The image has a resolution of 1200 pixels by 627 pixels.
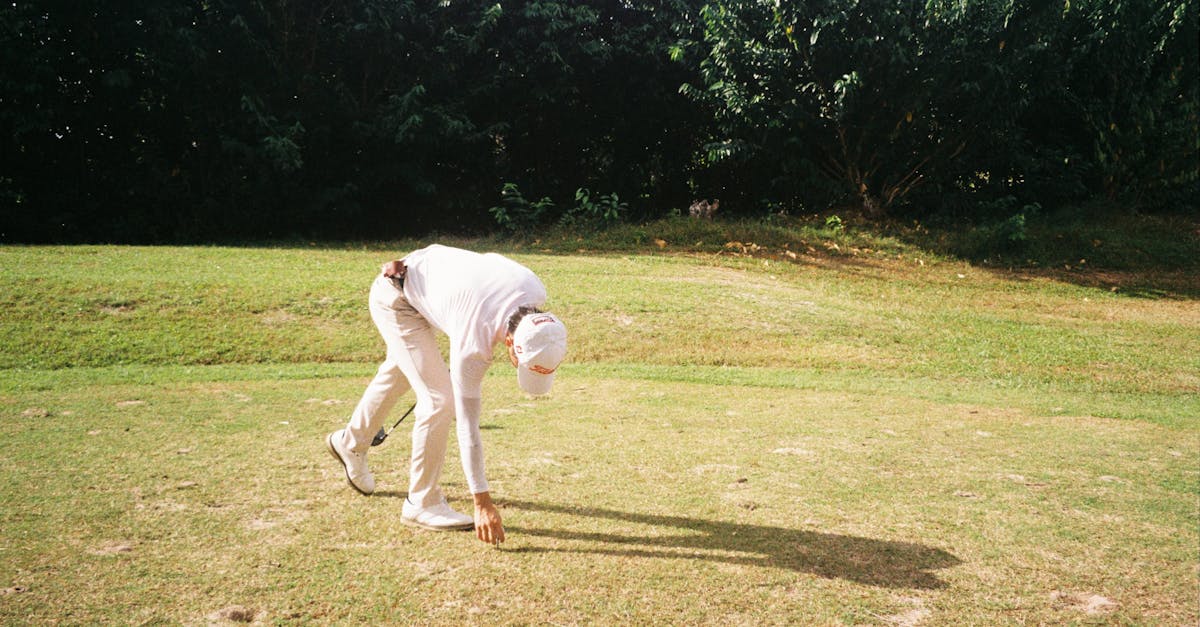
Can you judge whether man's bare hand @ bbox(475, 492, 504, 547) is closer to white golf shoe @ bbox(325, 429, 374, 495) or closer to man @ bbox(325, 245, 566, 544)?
man @ bbox(325, 245, 566, 544)

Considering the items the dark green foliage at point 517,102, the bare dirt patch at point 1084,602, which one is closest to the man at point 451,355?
the bare dirt patch at point 1084,602

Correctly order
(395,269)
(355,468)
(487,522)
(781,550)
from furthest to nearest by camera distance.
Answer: (355,468), (395,269), (781,550), (487,522)

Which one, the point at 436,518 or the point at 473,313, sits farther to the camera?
the point at 436,518

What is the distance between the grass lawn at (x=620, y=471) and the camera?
3959 millimetres

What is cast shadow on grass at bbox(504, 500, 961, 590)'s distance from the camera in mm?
4246

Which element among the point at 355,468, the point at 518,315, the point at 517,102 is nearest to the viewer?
the point at 518,315

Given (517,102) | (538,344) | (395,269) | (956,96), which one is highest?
(956,96)

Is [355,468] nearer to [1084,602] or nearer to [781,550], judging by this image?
[781,550]

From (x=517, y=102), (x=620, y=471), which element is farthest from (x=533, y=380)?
(x=517, y=102)

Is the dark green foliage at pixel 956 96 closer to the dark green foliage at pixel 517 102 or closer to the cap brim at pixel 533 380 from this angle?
the dark green foliage at pixel 517 102

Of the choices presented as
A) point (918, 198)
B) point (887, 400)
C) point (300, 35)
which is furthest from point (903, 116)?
point (300, 35)

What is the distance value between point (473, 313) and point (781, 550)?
2022 mm

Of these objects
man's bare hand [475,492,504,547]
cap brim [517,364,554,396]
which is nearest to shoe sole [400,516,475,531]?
man's bare hand [475,492,504,547]

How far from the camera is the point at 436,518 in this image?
4.70 metres
